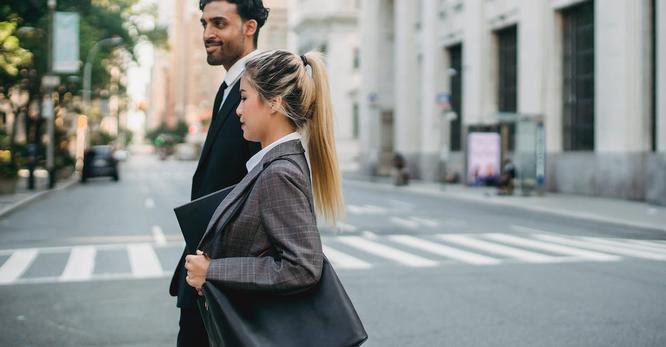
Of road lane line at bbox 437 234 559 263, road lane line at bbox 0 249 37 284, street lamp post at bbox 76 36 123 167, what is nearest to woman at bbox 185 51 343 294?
road lane line at bbox 0 249 37 284

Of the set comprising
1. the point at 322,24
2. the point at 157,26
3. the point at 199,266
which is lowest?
the point at 199,266

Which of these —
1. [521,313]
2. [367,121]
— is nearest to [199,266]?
[521,313]

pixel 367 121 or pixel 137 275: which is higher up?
pixel 367 121

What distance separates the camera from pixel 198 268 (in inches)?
109

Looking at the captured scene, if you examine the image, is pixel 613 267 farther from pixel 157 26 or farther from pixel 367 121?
pixel 367 121

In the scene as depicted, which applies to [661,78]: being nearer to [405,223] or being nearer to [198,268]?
[405,223]

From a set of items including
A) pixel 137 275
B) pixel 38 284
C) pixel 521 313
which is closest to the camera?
pixel 521 313

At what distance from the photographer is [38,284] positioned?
32.4ft

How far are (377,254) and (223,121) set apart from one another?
31.9 feet

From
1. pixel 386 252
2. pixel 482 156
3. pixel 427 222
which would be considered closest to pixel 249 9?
pixel 386 252

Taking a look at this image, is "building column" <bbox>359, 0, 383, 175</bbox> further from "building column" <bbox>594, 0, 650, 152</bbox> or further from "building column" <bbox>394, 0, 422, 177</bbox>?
"building column" <bbox>594, 0, 650, 152</bbox>

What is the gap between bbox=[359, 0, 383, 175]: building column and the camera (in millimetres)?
53906

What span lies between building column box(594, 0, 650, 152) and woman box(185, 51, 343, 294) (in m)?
26.4

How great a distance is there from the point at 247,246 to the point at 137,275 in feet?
27.0
